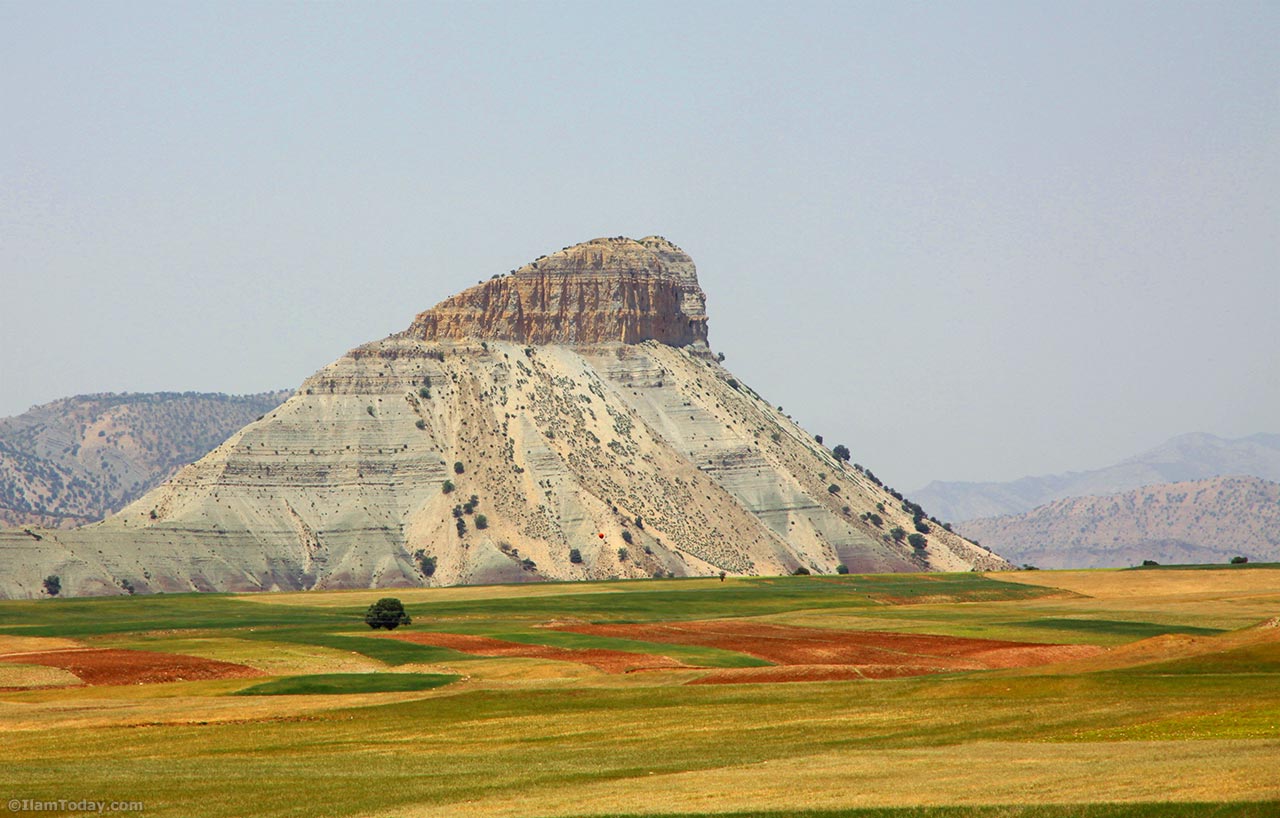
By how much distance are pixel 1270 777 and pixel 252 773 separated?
25098mm

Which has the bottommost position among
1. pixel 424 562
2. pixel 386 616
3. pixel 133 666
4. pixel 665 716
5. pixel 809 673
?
pixel 665 716

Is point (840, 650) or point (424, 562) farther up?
point (424, 562)

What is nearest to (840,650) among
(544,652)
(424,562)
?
(544,652)

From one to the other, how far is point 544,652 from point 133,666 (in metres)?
19.0

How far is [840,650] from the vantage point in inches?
3036

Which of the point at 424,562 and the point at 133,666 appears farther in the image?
the point at 424,562

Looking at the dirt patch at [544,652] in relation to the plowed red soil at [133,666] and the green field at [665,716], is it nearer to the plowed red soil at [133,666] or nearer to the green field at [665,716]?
the green field at [665,716]

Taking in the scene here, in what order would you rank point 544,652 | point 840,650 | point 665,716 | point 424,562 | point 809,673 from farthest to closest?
point 424,562
point 544,652
point 840,650
point 809,673
point 665,716

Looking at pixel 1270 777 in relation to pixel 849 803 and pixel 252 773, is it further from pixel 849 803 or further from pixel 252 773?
pixel 252 773

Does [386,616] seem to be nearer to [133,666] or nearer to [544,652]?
[544,652]

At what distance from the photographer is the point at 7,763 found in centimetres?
4506

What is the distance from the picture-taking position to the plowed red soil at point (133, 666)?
69.7m

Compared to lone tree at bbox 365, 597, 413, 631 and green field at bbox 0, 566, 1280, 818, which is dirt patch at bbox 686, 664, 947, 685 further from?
lone tree at bbox 365, 597, 413, 631

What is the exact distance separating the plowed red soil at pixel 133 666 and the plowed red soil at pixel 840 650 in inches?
875
